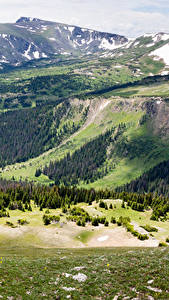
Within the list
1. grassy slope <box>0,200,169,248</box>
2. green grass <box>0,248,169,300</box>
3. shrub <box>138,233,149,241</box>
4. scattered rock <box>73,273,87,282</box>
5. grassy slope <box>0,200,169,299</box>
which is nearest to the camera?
green grass <box>0,248,169,300</box>

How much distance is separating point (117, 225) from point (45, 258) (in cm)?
5450

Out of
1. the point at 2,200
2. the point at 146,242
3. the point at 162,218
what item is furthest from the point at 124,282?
the point at 2,200

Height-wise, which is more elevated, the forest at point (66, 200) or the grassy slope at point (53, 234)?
the grassy slope at point (53, 234)

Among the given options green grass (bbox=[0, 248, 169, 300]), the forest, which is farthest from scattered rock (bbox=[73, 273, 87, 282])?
the forest

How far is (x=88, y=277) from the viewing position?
46969 millimetres

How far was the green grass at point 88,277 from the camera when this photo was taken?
4112cm

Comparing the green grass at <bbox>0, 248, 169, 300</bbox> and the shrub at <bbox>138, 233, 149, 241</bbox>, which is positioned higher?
the green grass at <bbox>0, 248, 169, 300</bbox>

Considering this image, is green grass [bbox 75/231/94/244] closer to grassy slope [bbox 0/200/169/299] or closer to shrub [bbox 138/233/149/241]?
shrub [bbox 138/233/149/241]

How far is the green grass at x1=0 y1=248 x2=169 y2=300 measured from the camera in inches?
1619

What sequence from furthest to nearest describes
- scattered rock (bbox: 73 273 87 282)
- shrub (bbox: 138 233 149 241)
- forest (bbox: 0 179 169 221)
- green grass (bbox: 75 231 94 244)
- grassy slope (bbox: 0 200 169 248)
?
1. forest (bbox: 0 179 169 221)
2. green grass (bbox: 75 231 94 244)
3. shrub (bbox: 138 233 149 241)
4. grassy slope (bbox: 0 200 169 248)
5. scattered rock (bbox: 73 273 87 282)

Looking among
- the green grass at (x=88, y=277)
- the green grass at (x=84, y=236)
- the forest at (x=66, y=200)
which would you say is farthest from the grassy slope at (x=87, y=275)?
the forest at (x=66, y=200)

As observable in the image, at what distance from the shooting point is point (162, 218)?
129625 millimetres

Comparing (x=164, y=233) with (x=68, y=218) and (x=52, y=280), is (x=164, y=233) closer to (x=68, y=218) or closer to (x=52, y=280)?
(x=68, y=218)

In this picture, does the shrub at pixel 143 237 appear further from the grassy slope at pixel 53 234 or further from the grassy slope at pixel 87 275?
the grassy slope at pixel 87 275
